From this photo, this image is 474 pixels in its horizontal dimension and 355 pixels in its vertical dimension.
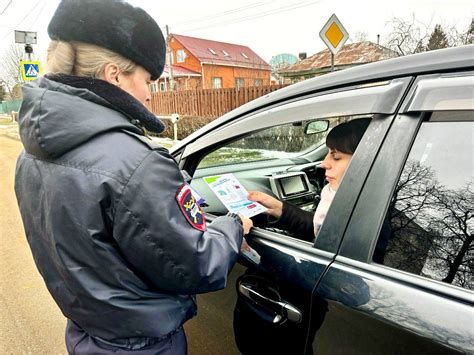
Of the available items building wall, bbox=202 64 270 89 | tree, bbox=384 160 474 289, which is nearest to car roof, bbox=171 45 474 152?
tree, bbox=384 160 474 289

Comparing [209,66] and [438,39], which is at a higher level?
[209,66]

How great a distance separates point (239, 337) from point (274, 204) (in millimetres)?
718

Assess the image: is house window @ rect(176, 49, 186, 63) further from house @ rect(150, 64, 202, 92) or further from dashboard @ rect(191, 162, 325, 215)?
dashboard @ rect(191, 162, 325, 215)

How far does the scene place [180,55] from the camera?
38.0 m

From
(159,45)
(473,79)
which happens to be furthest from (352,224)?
(159,45)

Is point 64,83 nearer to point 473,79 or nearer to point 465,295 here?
point 473,79

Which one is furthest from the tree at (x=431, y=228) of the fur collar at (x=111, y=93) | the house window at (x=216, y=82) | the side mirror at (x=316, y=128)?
the house window at (x=216, y=82)

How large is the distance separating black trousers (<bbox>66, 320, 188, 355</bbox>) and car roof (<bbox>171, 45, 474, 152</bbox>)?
3.28ft

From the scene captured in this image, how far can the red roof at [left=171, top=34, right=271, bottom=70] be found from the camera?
3766 cm

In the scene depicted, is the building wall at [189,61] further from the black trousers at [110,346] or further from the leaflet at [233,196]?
the black trousers at [110,346]

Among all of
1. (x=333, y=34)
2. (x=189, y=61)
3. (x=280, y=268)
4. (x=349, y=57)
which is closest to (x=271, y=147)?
(x=280, y=268)

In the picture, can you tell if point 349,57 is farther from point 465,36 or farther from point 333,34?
point 333,34

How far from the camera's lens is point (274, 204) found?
74.8 inches

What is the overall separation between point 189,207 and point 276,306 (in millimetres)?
533
